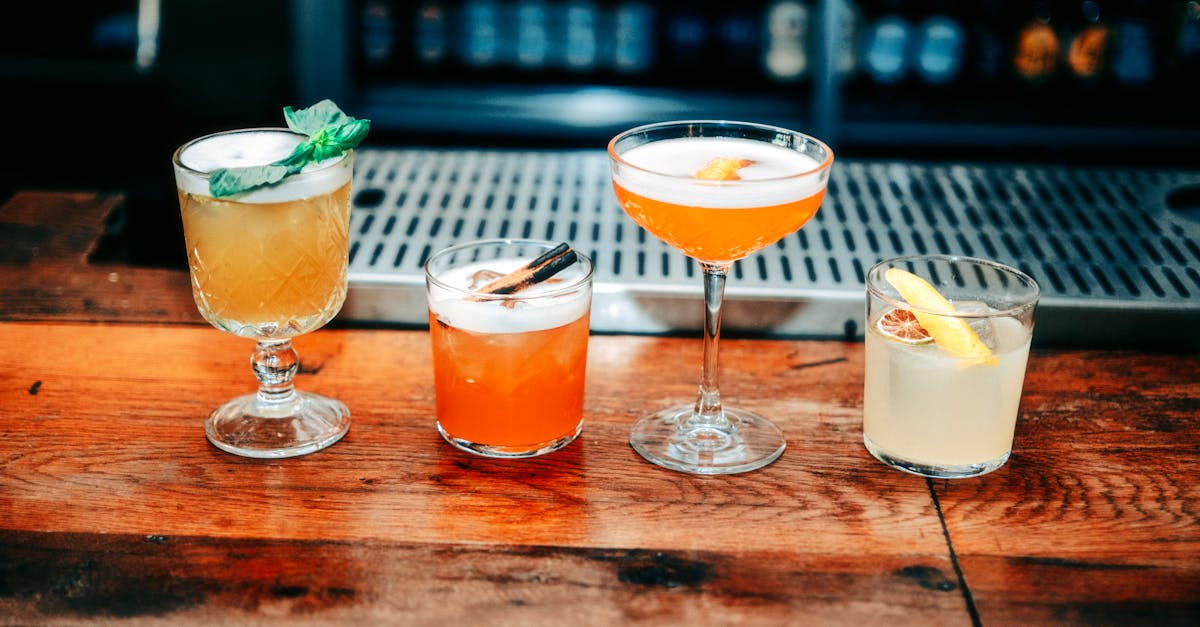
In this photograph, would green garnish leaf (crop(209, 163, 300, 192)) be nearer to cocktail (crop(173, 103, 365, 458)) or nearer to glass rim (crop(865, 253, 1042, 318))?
cocktail (crop(173, 103, 365, 458))

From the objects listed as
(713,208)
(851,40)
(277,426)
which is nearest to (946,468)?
(713,208)

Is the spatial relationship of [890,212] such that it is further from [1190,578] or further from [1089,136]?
[1190,578]

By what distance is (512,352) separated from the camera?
3.68 ft

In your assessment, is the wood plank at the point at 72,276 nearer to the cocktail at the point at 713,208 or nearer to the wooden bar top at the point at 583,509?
the wooden bar top at the point at 583,509

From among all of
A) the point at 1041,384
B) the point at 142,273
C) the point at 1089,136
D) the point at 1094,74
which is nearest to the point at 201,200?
the point at 142,273

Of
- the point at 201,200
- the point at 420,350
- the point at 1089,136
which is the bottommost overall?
the point at 420,350

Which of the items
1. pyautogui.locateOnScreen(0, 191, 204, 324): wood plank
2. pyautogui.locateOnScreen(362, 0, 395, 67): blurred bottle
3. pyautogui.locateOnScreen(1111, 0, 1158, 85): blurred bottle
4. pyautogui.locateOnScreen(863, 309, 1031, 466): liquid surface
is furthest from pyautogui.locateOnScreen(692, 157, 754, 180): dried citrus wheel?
pyautogui.locateOnScreen(1111, 0, 1158, 85): blurred bottle

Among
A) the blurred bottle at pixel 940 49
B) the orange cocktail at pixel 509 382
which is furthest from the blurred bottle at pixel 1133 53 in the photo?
the orange cocktail at pixel 509 382

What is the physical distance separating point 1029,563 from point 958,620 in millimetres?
117

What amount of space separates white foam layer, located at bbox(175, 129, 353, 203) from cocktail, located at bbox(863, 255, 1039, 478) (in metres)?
0.55

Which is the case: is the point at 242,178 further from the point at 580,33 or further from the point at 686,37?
the point at 686,37

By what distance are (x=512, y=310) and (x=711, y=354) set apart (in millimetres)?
231

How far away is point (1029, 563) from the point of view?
99cm

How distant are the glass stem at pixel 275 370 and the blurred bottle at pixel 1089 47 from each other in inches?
63.2
